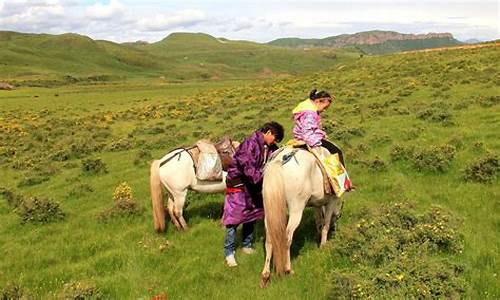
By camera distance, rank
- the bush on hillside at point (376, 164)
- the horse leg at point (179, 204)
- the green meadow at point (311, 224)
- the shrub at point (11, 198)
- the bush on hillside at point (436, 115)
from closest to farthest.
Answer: the green meadow at point (311, 224), the horse leg at point (179, 204), the bush on hillside at point (376, 164), the shrub at point (11, 198), the bush on hillside at point (436, 115)

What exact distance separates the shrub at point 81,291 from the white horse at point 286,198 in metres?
2.88

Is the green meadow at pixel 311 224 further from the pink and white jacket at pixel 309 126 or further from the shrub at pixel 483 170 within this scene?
the pink and white jacket at pixel 309 126

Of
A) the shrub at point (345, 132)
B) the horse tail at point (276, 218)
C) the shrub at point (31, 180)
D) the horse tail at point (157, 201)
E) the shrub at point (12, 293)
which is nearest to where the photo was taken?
the shrub at point (12, 293)

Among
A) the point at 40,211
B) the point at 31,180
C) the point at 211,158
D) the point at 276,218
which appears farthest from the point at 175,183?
the point at 31,180

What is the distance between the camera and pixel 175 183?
1123 cm

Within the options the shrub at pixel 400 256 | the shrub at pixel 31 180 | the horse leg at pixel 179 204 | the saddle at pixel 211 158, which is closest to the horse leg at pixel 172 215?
the horse leg at pixel 179 204

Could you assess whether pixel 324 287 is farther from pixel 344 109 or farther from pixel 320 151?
pixel 344 109

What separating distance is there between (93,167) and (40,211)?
6.54 m

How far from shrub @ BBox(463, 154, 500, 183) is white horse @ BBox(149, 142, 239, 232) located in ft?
22.2

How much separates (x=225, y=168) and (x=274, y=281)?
404 centimetres

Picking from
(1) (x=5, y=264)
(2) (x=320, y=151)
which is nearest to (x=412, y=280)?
(2) (x=320, y=151)

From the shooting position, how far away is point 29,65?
190 metres

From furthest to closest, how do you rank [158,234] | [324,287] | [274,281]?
[158,234], [274,281], [324,287]

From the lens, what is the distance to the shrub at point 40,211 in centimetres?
1330
